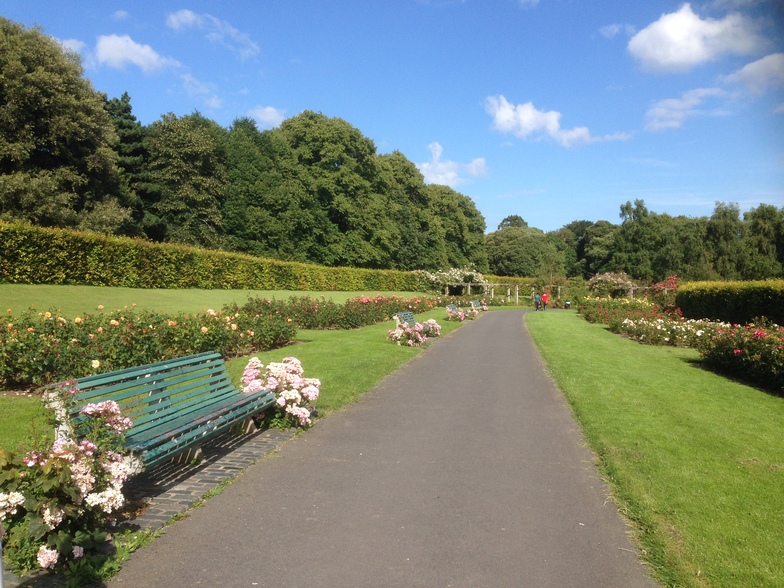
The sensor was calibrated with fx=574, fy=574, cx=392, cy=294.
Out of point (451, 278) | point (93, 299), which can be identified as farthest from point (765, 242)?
point (93, 299)

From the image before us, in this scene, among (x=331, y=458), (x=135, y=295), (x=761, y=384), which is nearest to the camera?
(x=331, y=458)

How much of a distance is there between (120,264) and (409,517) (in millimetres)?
19624

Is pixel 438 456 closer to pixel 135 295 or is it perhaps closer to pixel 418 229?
pixel 135 295

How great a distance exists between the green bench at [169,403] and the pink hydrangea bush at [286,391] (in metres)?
0.20

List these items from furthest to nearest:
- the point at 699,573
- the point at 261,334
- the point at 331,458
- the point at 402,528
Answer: the point at 261,334, the point at 331,458, the point at 402,528, the point at 699,573

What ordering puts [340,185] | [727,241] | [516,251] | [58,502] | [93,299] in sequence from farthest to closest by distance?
[516,251], [727,241], [340,185], [93,299], [58,502]

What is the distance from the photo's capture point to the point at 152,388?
5.48 m

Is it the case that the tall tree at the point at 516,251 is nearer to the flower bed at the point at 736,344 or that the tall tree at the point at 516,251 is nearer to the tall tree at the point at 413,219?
the tall tree at the point at 413,219

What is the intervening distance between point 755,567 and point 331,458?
3.79 meters

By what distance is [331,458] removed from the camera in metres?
6.05

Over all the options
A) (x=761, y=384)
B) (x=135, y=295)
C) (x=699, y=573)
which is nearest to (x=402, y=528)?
(x=699, y=573)

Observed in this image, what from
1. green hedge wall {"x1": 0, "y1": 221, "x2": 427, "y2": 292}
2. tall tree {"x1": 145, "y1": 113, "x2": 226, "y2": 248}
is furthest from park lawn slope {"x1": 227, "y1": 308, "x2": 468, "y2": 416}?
tall tree {"x1": 145, "y1": 113, "x2": 226, "y2": 248}

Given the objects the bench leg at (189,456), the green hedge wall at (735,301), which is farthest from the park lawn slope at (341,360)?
the green hedge wall at (735,301)

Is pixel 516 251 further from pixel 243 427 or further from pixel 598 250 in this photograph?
pixel 243 427
